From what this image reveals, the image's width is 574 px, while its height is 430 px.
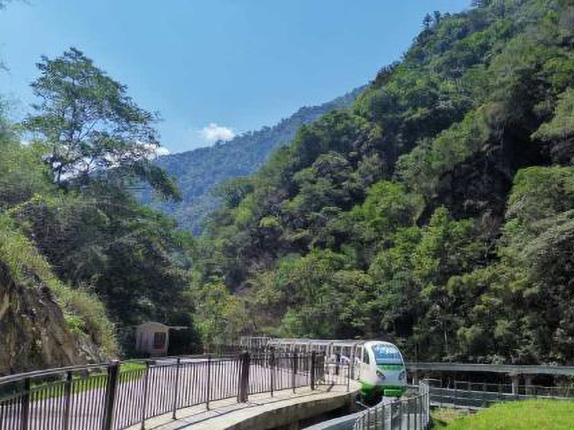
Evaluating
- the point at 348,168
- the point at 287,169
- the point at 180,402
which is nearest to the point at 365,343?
the point at 180,402

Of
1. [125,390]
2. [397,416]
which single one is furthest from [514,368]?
[125,390]

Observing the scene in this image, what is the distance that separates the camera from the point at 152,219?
5419 cm

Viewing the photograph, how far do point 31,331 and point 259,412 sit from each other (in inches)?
269

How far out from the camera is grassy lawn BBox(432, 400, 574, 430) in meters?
14.8

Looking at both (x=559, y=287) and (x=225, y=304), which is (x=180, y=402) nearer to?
(x=559, y=287)

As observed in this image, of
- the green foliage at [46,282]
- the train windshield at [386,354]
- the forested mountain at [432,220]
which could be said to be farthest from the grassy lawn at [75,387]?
the forested mountain at [432,220]

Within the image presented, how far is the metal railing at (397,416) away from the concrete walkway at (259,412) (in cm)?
221

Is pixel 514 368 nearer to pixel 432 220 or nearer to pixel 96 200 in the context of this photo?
pixel 432 220

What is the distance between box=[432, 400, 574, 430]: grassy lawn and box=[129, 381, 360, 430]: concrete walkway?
3702 millimetres

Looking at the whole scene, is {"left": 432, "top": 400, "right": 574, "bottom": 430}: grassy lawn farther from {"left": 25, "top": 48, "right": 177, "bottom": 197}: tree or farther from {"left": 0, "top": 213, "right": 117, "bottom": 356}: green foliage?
{"left": 25, "top": 48, "right": 177, "bottom": 197}: tree

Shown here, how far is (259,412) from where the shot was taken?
1266 cm

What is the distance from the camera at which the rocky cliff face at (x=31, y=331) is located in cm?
1433

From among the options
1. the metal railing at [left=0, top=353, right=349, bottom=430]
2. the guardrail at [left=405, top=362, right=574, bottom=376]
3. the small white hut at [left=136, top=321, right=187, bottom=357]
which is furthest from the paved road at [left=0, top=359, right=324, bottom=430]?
the small white hut at [left=136, top=321, right=187, bottom=357]

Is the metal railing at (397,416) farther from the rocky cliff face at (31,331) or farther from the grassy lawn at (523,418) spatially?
the rocky cliff face at (31,331)
